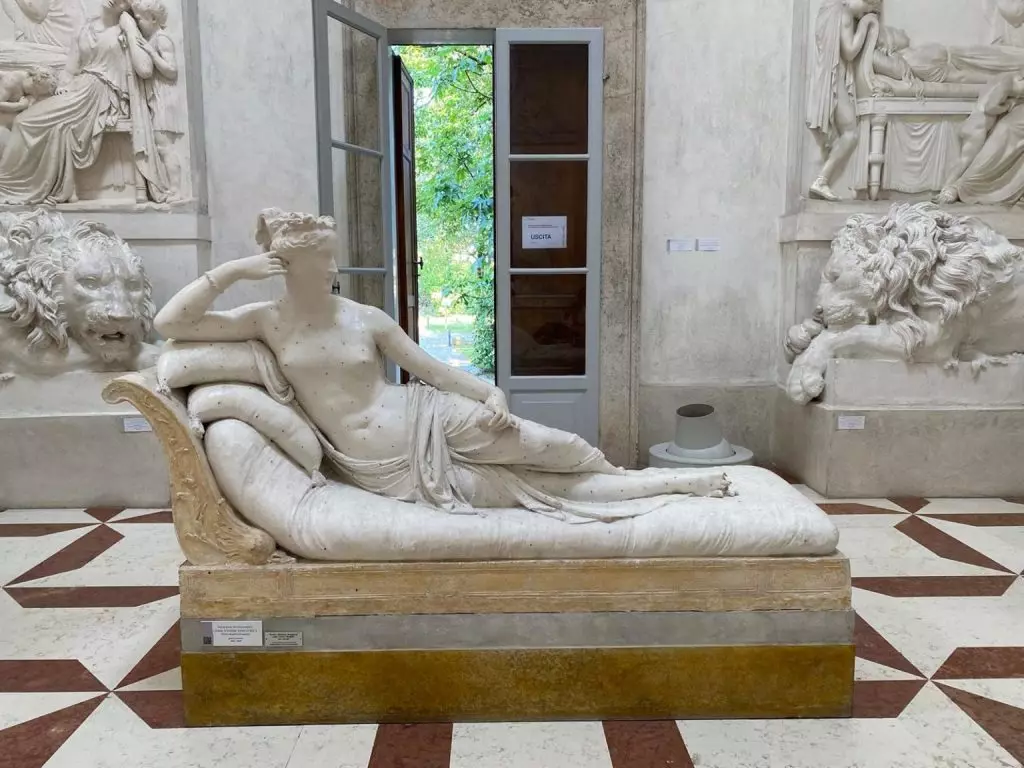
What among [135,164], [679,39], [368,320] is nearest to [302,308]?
[368,320]

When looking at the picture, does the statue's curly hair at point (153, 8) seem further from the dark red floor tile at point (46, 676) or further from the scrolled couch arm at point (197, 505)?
the dark red floor tile at point (46, 676)

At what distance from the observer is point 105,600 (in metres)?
2.91

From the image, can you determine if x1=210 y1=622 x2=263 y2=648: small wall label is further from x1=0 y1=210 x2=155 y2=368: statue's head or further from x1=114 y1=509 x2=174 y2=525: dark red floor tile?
x1=0 y1=210 x2=155 y2=368: statue's head

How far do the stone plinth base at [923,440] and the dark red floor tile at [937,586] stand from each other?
44.3 inches

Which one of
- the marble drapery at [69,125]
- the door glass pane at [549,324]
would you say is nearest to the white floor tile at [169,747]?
the door glass pane at [549,324]

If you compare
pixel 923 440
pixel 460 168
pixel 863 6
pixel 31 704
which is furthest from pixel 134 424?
pixel 460 168

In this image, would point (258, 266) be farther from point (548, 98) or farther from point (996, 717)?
point (548, 98)

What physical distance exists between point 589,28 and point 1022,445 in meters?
3.40

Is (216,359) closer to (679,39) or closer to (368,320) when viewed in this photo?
(368,320)

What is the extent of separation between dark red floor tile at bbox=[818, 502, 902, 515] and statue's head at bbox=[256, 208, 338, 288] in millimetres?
2947

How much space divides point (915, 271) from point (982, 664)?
2292 mm

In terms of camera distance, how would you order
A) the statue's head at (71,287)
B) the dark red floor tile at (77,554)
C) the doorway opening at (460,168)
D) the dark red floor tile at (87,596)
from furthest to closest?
1. the doorway opening at (460,168)
2. the statue's head at (71,287)
3. the dark red floor tile at (77,554)
4. the dark red floor tile at (87,596)

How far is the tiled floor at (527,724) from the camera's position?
195 centimetres

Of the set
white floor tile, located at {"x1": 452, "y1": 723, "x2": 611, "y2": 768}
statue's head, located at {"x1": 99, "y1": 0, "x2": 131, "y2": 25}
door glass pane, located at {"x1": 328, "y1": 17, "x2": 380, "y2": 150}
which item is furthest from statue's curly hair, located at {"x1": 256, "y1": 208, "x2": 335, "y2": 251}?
statue's head, located at {"x1": 99, "y1": 0, "x2": 131, "y2": 25}
